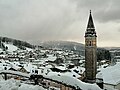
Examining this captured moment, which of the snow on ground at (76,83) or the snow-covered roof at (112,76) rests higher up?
the snow on ground at (76,83)

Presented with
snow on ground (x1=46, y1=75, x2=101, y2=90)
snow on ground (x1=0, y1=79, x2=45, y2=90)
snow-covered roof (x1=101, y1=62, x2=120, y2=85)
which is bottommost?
snow-covered roof (x1=101, y1=62, x2=120, y2=85)

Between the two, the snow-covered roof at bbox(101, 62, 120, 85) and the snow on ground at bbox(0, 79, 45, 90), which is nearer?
the snow on ground at bbox(0, 79, 45, 90)

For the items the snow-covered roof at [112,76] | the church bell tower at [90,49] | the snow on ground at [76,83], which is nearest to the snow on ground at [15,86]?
the snow on ground at [76,83]

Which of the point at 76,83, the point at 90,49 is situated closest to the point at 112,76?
the point at 90,49

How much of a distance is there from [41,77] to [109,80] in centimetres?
2824

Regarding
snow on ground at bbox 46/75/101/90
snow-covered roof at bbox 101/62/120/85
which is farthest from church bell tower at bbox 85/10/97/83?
snow on ground at bbox 46/75/101/90

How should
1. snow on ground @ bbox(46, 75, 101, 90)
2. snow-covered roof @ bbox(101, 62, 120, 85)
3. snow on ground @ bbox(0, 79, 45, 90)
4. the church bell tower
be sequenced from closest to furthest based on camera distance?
snow on ground @ bbox(46, 75, 101, 90)
snow on ground @ bbox(0, 79, 45, 90)
snow-covered roof @ bbox(101, 62, 120, 85)
the church bell tower

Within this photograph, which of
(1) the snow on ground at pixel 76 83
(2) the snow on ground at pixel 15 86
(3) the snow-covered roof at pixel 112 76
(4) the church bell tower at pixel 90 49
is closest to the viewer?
(1) the snow on ground at pixel 76 83

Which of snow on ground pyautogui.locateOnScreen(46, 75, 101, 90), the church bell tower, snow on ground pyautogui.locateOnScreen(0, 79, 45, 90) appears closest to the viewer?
snow on ground pyautogui.locateOnScreen(46, 75, 101, 90)

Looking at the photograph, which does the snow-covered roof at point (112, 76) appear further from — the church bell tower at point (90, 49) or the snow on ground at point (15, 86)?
the snow on ground at point (15, 86)

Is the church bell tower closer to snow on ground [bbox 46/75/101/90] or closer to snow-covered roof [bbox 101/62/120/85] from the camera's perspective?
snow-covered roof [bbox 101/62/120/85]

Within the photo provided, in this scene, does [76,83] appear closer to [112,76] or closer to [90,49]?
[112,76]

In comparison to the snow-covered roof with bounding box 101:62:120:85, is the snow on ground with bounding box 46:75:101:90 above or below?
above

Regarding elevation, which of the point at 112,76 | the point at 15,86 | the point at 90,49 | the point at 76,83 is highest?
the point at 90,49
